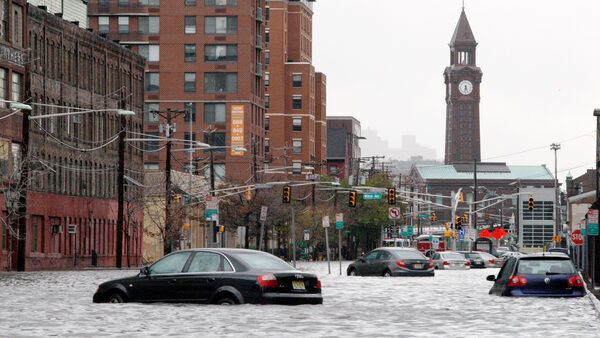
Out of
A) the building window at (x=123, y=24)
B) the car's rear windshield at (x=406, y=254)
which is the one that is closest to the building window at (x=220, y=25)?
the building window at (x=123, y=24)

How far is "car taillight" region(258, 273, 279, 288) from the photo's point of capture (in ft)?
77.4

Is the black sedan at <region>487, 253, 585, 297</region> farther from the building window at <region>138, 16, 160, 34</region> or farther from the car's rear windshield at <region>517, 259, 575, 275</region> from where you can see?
the building window at <region>138, 16, 160, 34</region>

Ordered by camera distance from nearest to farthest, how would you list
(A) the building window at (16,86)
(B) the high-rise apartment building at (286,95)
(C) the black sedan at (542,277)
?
(C) the black sedan at (542,277), (A) the building window at (16,86), (B) the high-rise apartment building at (286,95)

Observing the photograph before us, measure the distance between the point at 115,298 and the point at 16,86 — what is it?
3974 cm

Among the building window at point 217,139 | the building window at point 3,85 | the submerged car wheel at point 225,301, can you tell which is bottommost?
the submerged car wheel at point 225,301

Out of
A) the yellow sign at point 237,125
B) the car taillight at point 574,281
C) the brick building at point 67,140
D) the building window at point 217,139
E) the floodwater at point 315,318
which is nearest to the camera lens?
the floodwater at point 315,318

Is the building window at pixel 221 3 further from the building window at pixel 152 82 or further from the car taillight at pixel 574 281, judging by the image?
the car taillight at pixel 574 281

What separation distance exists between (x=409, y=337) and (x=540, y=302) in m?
10.9

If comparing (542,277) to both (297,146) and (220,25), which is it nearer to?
(220,25)

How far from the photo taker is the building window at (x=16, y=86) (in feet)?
203

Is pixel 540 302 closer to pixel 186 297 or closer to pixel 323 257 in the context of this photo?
pixel 186 297

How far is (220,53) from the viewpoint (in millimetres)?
121688

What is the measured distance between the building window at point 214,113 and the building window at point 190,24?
738cm

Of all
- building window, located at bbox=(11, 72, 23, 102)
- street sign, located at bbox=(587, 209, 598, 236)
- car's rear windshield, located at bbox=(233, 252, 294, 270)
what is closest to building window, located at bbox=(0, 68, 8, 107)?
building window, located at bbox=(11, 72, 23, 102)
